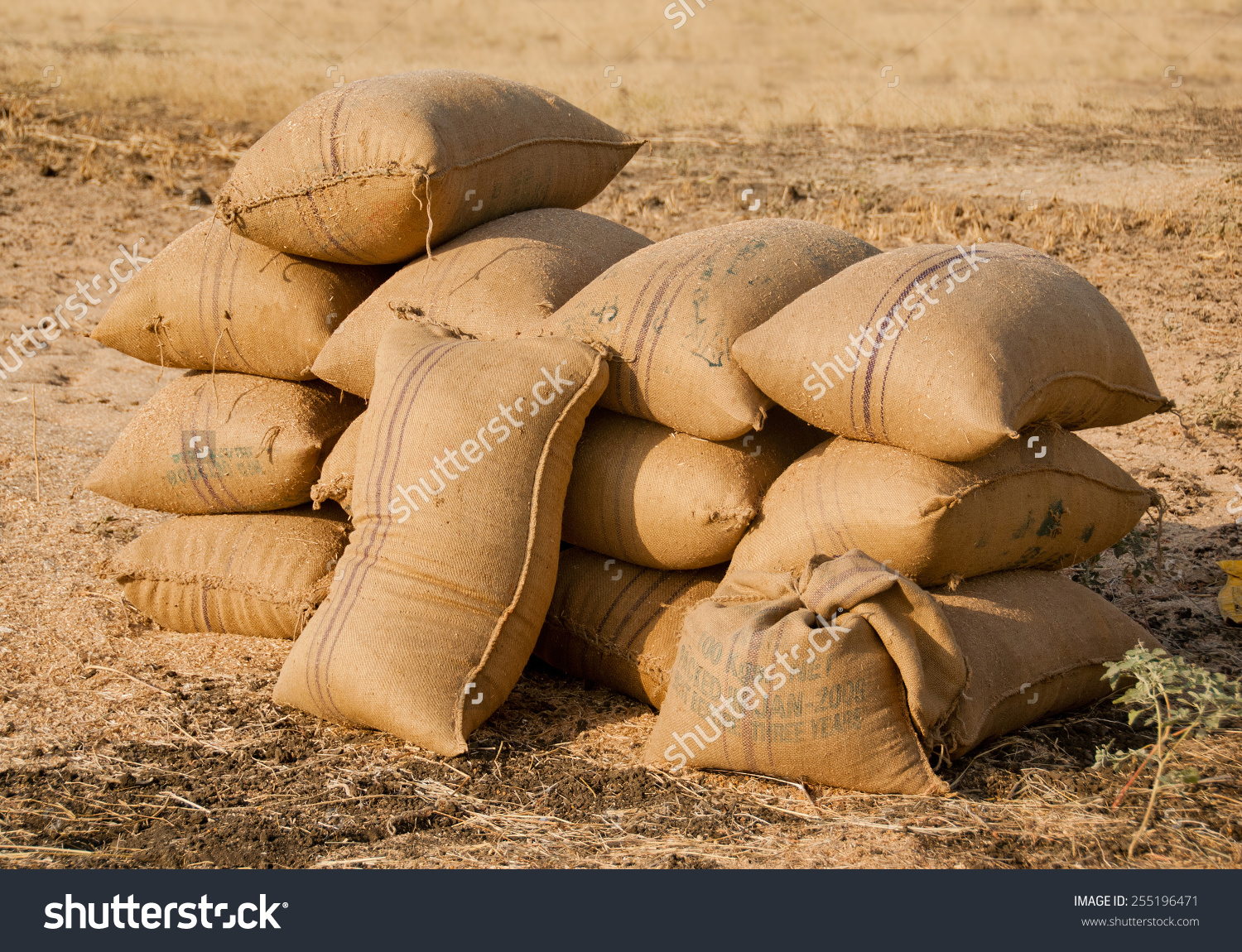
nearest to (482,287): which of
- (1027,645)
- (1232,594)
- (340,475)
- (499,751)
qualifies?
(340,475)

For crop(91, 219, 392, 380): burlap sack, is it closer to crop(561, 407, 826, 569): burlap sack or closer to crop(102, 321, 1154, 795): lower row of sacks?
crop(102, 321, 1154, 795): lower row of sacks

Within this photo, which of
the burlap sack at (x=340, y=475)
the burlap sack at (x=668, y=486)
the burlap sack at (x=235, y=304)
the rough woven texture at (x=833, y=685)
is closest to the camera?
the rough woven texture at (x=833, y=685)

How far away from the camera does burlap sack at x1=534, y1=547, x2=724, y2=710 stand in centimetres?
312

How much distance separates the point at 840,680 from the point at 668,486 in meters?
0.73

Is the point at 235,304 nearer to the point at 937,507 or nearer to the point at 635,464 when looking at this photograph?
the point at 635,464

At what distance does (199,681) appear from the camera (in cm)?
331

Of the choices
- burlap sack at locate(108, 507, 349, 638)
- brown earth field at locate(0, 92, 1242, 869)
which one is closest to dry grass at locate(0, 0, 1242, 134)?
brown earth field at locate(0, 92, 1242, 869)

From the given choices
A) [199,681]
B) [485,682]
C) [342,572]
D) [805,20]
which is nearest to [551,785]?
[485,682]

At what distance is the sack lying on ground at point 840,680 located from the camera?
2568mm

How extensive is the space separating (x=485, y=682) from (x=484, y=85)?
1.90 meters

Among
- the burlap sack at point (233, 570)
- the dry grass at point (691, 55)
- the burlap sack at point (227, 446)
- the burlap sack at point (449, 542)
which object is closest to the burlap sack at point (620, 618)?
the burlap sack at point (449, 542)

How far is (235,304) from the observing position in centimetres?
366

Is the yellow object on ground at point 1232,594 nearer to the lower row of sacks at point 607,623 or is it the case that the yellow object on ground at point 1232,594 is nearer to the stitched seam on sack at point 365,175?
the lower row of sacks at point 607,623

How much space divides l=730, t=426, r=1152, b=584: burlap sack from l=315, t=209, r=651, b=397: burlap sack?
0.93m
